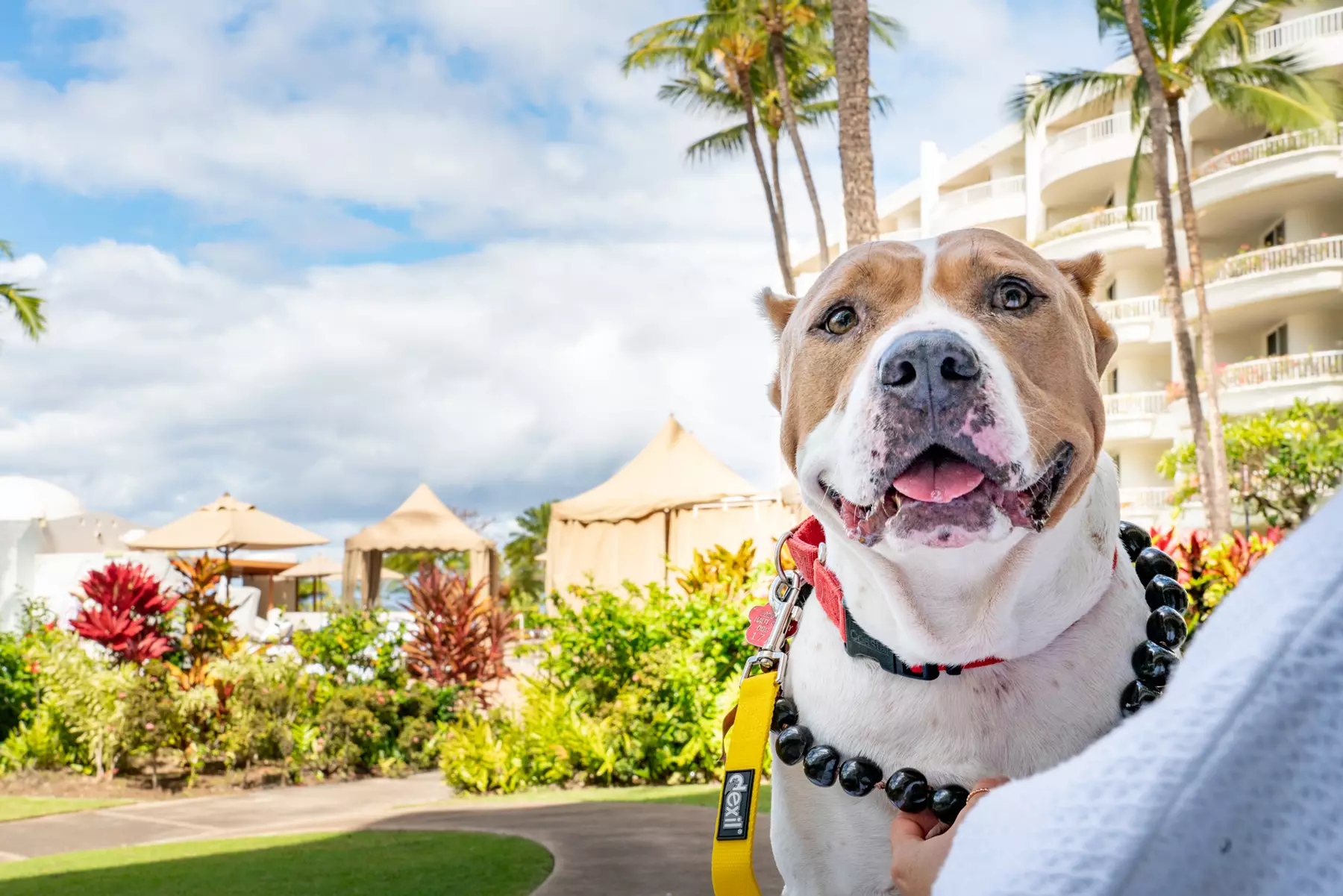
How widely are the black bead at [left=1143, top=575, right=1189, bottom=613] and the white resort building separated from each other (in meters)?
23.0

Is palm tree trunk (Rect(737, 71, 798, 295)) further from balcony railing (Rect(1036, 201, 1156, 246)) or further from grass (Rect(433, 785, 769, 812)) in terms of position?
grass (Rect(433, 785, 769, 812))

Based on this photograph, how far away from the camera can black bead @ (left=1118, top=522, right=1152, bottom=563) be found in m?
2.10

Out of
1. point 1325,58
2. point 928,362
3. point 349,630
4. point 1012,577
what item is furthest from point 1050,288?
point 1325,58

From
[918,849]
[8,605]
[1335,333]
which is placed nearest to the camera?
[918,849]

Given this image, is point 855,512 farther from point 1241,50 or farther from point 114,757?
point 1241,50

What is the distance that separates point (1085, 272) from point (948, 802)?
1121 mm

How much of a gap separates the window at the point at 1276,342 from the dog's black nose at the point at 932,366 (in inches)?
1322

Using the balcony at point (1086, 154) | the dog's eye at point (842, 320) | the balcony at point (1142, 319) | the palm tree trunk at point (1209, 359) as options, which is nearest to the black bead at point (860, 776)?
the dog's eye at point (842, 320)

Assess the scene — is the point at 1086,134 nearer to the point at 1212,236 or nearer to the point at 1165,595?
the point at 1212,236

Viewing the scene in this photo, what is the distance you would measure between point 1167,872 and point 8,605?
2305 centimetres

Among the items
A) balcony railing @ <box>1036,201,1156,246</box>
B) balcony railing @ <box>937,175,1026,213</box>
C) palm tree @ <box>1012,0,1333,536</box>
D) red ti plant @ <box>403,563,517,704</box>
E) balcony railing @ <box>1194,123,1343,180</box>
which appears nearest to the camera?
red ti plant @ <box>403,563,517,704</box>

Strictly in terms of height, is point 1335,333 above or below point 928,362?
above

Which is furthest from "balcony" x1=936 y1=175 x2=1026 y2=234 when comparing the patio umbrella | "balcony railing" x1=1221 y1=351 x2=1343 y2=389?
the patio umbrella

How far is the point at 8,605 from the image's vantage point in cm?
1997
